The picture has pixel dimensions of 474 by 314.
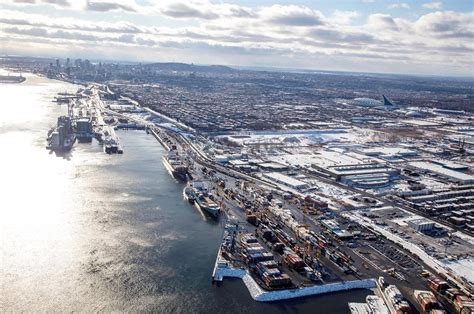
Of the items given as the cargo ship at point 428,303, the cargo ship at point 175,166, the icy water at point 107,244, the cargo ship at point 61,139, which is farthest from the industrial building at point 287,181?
the cargo ship at point 61,139

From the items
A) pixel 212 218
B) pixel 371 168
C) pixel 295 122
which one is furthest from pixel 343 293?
pixel 295 122

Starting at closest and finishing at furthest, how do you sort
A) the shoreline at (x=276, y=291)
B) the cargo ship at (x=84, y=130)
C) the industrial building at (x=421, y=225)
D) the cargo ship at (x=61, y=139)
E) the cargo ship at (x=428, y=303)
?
the cargo ship at (x=428, y=303), the shoreline at (x=276, y=291), the industrial building at (x=421, y=225), the cargo ship at (x=61, y=139), the cargo ship at (x=84, y=130)

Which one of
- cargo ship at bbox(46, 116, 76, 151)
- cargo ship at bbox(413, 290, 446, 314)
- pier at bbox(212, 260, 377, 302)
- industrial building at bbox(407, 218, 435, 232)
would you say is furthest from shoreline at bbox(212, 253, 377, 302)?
cargo ship at bbox(46, 116, 76, 151)

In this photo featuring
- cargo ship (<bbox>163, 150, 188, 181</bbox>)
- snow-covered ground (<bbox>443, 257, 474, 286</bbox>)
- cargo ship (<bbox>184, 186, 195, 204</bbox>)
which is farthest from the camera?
cargo ship (<bbox>163, 150, 188, 181</bbox>)

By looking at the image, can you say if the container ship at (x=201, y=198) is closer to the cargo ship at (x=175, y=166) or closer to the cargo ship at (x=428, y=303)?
the cargo ship at (x=175, y=166)

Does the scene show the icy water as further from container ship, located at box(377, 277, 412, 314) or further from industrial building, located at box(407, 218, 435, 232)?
industrial building, located at box(407, 218, 435, 232)

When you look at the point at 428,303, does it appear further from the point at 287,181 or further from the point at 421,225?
the point at 287,181
